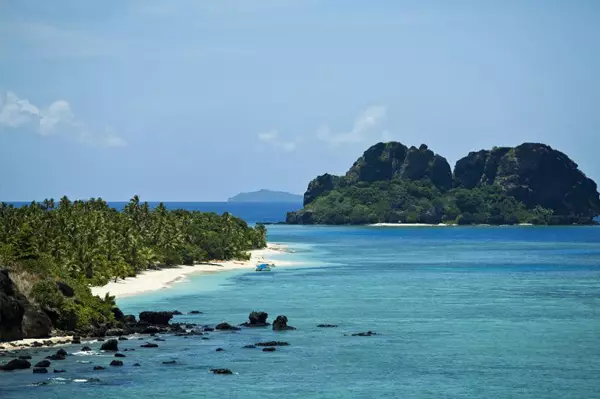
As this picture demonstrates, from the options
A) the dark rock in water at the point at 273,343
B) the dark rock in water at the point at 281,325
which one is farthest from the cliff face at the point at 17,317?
the dark rock in water at the point at 281,325

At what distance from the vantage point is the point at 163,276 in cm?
11231

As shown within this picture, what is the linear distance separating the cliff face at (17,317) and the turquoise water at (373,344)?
12.2 ft

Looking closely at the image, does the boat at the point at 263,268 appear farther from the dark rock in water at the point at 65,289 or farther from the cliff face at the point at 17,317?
the cliff face at the point at 17,317

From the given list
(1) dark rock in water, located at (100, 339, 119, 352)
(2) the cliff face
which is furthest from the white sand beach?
(1) dark rock in water, located at (100, 339, 119, 352)

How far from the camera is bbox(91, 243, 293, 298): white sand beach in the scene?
9391cm

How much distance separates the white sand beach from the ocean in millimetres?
2105

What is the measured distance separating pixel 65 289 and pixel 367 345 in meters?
20.7

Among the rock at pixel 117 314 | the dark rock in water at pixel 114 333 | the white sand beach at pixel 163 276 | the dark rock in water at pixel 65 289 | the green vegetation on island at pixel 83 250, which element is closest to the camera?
the green vegetation on island at pixel 83 250

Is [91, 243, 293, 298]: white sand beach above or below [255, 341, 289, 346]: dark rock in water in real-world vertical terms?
above

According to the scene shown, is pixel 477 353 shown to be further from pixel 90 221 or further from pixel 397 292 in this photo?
pixel 90 221

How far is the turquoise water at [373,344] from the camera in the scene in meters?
49.7

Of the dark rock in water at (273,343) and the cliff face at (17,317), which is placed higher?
the cliff face at (17,317)

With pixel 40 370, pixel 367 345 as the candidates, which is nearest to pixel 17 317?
pixel 40 370

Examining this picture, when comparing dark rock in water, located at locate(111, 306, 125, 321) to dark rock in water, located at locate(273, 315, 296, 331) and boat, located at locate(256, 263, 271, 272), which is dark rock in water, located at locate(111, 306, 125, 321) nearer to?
dark rock in water, located at locate(273, 315, 296, 331)
